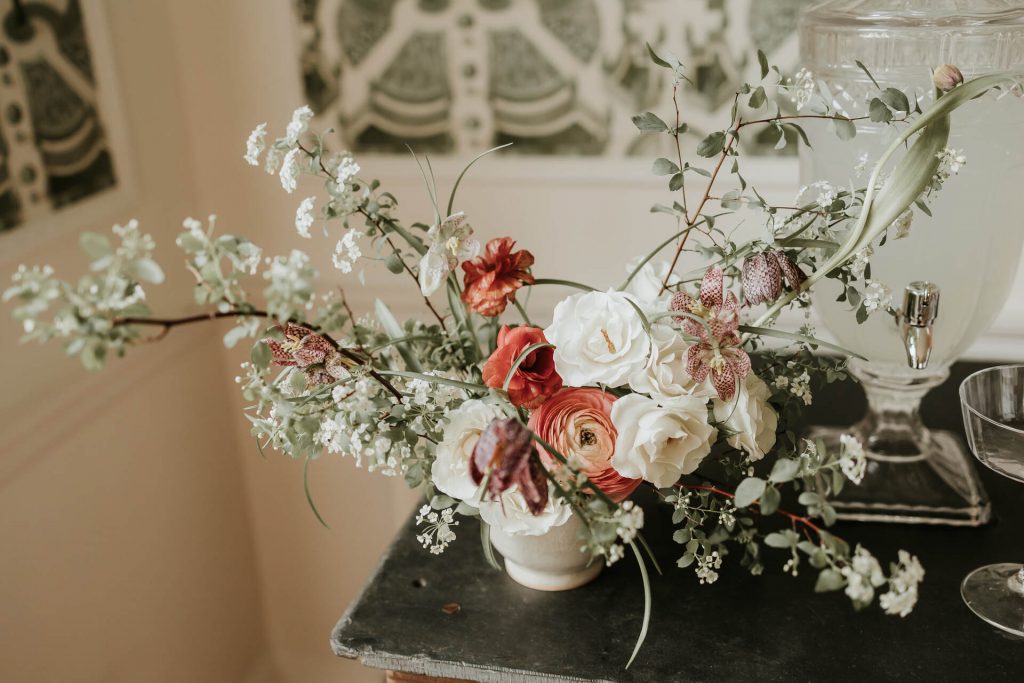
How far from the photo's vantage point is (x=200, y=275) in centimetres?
54

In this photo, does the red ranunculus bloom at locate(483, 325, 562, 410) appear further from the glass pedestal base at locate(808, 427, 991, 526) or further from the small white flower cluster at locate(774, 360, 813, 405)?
the glass pedestal base at locate(808, 427, 991, 526)

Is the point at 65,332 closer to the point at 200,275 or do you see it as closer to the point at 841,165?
the point at 200,275

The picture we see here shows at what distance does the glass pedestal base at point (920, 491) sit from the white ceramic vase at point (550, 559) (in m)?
0.28

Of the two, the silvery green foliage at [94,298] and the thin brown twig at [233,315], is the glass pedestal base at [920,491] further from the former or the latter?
the silvery green foliage at [94,298]

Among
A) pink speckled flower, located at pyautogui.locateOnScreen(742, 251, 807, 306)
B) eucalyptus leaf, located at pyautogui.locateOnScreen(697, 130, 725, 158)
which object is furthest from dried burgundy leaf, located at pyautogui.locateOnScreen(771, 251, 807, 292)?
eucalyptus leaf, located at pyautogui.locateOnScreen(697, 130, 725, 158)

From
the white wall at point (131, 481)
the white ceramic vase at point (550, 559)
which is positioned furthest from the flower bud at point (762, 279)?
the white wall at point (131, 481)

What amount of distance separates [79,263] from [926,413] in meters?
1.08

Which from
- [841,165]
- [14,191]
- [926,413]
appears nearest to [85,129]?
[14,191]

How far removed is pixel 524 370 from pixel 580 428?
59 millimetres

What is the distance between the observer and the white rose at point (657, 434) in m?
0.64

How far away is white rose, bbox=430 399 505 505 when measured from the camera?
667 millimetres

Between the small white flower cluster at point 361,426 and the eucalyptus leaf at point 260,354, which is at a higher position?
the eucalyptus leaf at point 260,354

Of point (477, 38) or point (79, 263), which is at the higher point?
point (477, 38)

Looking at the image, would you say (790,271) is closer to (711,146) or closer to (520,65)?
(711,146)
